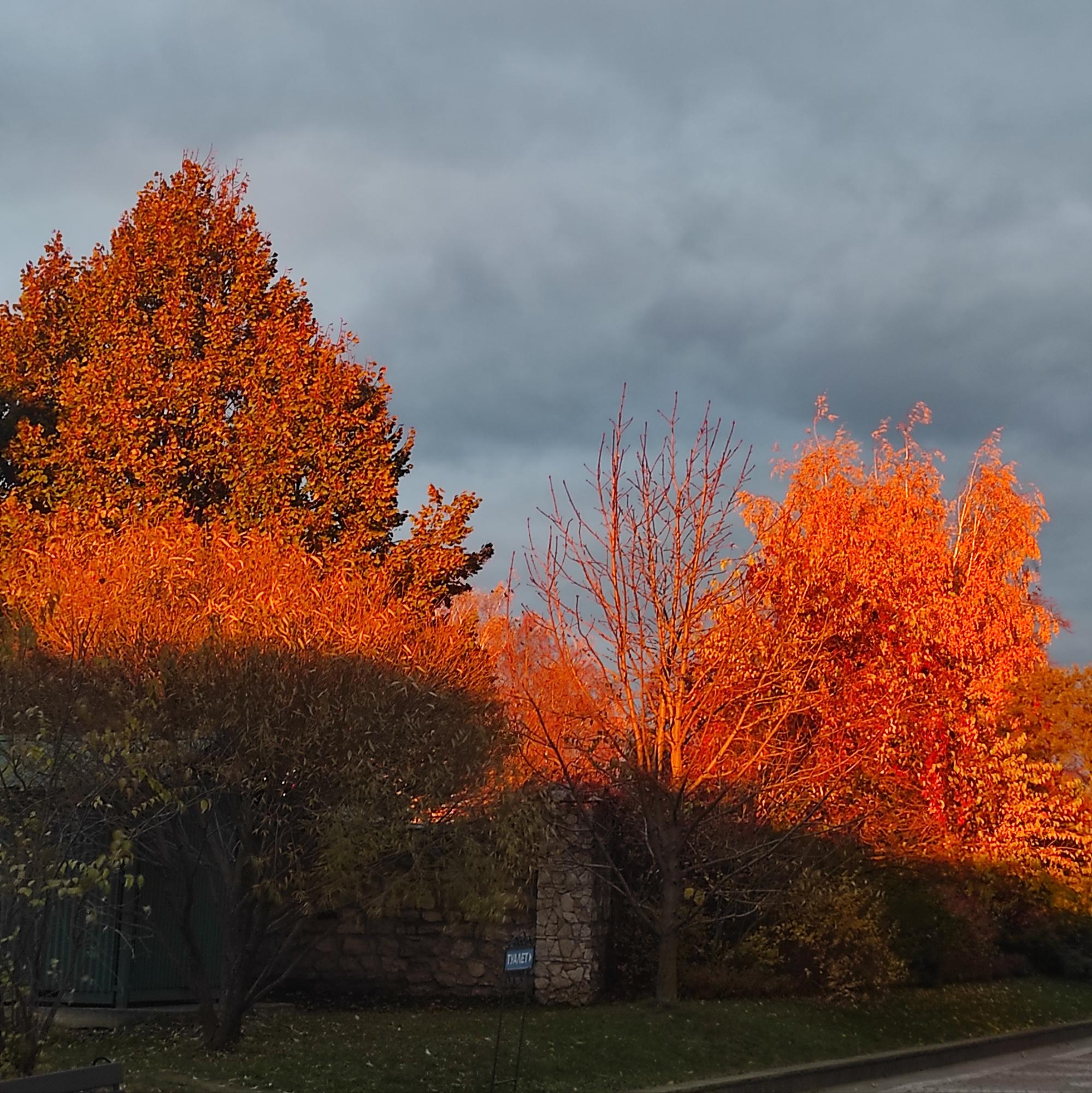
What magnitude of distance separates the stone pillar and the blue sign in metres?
5.74

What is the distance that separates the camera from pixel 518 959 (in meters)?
10.6

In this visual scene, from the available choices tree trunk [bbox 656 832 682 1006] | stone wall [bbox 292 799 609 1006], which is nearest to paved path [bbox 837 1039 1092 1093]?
tree trunk [bbox 656 832 682 1006]

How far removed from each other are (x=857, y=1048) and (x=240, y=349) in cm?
1873

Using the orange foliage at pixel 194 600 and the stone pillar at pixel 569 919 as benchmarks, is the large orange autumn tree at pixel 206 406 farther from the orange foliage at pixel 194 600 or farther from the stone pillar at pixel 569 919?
the stone pillar at pixel 569 919

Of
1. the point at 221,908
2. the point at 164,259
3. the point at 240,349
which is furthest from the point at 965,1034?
the point at 164,259

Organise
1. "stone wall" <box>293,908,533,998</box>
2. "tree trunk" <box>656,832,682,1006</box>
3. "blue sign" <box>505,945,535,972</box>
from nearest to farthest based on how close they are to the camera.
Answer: "blue sign" <box>505,945,535,972</box>, "tree trunk" <box>656,832,682,1006</box>, "stone wall" <box>293,908,533,998</box>

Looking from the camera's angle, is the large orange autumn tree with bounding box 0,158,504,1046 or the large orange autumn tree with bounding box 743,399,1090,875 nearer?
the large orange autumn tree with bounding box 0,158,504,1046

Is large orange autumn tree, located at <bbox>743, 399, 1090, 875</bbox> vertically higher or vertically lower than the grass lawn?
higher

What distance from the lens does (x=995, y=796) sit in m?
22.8

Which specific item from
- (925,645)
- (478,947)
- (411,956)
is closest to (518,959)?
(478,947)

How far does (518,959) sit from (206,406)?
18717 mm

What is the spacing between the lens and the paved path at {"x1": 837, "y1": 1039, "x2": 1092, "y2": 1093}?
572 inches

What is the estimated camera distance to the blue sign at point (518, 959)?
34.5ft

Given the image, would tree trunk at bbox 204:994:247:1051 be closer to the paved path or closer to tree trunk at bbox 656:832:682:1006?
tree trunk at bbox 656:832:682:1006
